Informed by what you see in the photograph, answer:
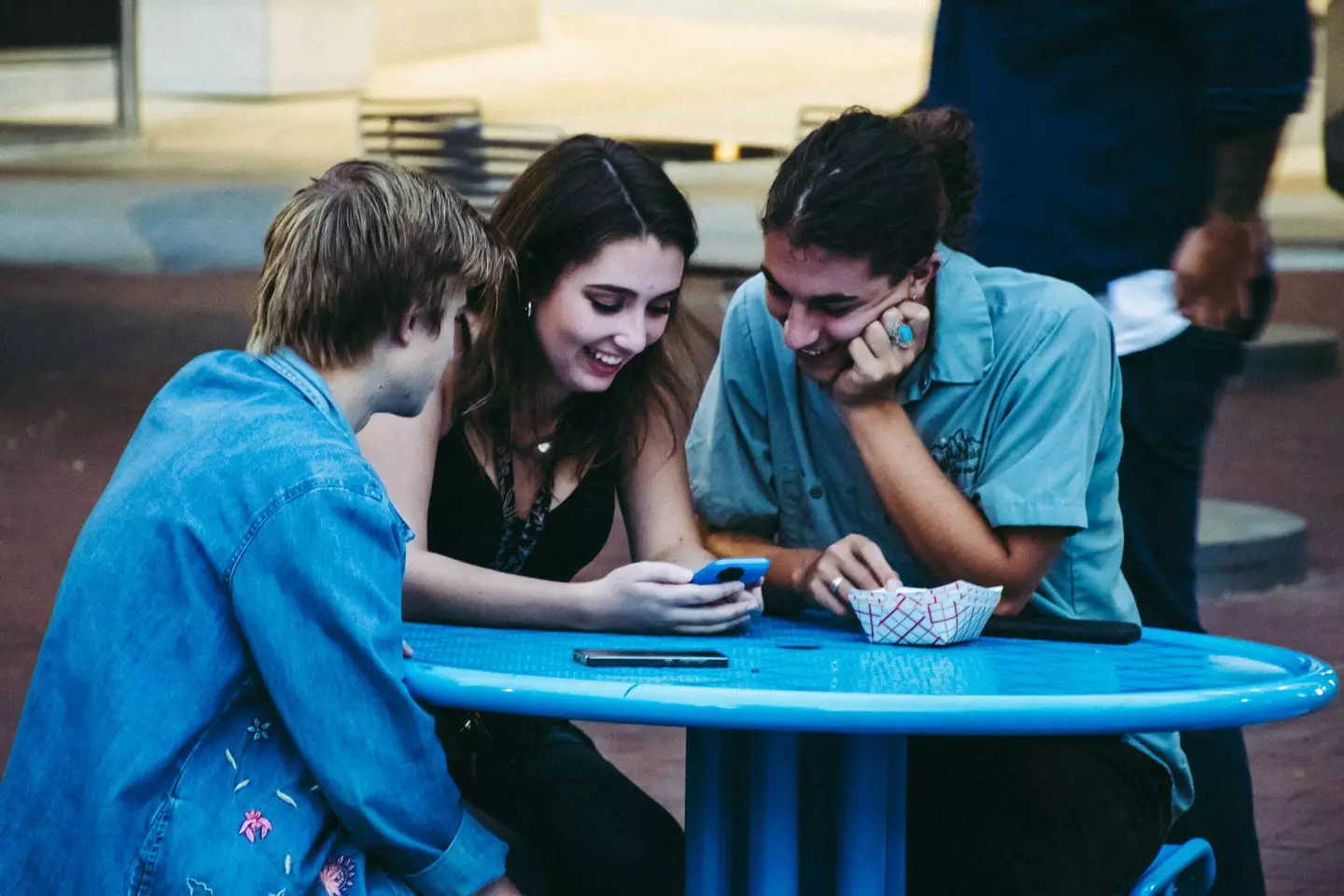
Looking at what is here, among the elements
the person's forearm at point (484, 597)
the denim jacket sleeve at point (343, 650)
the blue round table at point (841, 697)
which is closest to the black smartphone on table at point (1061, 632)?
the blue round table at point (841, 697)

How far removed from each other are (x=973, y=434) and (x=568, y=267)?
613 millimetres

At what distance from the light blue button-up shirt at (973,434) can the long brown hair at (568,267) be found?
120 mm

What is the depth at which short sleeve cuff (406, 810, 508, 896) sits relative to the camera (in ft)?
6.88

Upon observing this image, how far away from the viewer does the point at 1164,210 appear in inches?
119

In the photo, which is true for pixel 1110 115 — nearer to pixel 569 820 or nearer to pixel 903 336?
pixel 903 336

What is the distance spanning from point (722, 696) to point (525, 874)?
709mm

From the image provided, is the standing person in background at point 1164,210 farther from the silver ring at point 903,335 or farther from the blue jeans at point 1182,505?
the silver ring at point 903,335

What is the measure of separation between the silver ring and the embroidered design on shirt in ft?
0.51

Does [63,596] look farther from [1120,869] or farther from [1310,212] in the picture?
[1310,212]

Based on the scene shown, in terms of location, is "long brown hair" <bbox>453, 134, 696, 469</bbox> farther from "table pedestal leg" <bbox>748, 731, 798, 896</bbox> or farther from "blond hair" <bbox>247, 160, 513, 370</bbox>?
"table pedestal leg" <bbox>748, 731, 798, 896</bbox>

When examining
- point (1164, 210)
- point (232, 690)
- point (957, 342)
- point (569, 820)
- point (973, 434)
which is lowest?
point (569, 820)

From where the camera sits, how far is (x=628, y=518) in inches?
113

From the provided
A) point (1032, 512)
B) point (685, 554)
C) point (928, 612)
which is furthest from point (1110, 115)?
point (928, 612)

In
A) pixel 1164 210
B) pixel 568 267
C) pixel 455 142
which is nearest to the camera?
pixel 568 267
